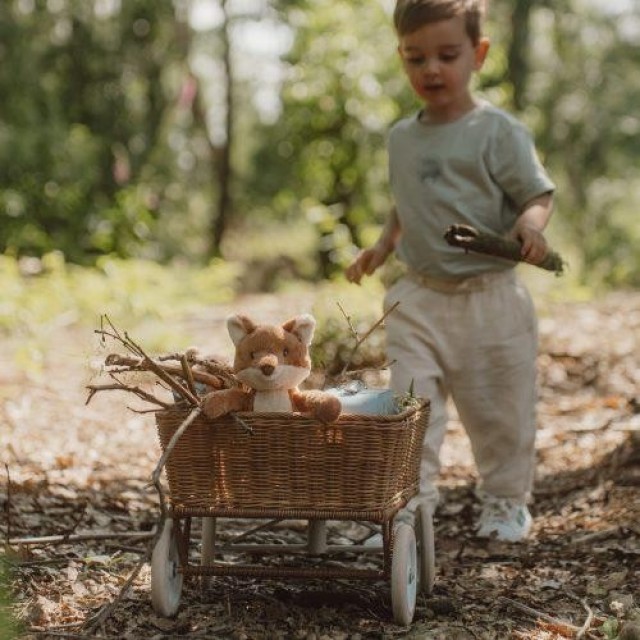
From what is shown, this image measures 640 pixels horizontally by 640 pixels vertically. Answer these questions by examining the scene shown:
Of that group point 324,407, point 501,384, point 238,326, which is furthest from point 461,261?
point 324,407

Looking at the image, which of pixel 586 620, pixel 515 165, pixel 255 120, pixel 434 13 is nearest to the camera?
pixel 586 620

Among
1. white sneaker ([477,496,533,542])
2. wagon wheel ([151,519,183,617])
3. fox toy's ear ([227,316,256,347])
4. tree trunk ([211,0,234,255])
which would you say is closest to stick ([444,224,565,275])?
fox toy's ear ([227,316,256,347])

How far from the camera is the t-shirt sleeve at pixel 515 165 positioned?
4051 mm

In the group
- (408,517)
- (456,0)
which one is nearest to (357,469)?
(408,517)

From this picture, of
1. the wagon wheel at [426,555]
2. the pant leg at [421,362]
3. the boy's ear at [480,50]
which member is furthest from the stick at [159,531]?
the boy's ear at [480,50]

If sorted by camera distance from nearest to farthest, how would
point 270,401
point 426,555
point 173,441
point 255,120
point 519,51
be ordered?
point 173,441, point 270,401, point 426,555, point 519,51, point 255,120

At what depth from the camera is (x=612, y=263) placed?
15531 mm

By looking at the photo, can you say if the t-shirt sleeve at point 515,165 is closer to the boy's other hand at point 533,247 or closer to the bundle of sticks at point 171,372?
the boy's other hand at point 533,247

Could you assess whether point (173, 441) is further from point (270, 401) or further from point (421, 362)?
point (421, 362)

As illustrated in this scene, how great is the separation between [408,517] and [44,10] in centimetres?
1279

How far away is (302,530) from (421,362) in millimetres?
822

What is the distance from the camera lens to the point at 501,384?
4238 millimetres

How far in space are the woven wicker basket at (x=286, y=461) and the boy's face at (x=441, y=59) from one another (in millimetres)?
1606

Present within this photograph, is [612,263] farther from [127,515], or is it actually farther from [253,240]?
[127,515]
